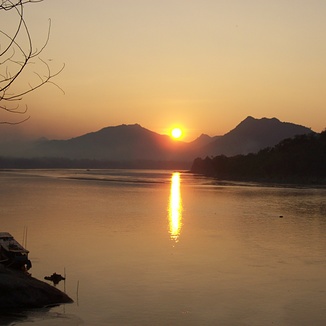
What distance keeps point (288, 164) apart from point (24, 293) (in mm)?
119894

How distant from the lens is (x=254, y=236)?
33.3 m

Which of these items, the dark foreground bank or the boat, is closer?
the dark foreground bank

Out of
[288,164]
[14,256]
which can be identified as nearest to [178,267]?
[14,256]

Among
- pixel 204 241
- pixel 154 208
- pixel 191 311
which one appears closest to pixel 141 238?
pixel 204 241

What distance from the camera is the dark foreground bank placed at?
15.6m

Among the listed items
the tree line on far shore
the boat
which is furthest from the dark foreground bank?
the tree line on far shore

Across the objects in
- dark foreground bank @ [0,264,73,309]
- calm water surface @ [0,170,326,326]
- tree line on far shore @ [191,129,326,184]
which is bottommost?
calm water surface @ [0,170,326,326]

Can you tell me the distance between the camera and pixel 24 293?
15789mm

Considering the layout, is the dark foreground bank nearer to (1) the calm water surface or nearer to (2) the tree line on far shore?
(1) the calm water surface

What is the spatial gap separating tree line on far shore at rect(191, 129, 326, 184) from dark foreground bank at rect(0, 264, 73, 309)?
10556 centimetres

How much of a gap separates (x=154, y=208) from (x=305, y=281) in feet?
114

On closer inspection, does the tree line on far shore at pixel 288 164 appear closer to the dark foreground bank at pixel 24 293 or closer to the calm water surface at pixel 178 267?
the calm water surface at pixel 178 267

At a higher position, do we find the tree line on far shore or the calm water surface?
the tree line on far shore

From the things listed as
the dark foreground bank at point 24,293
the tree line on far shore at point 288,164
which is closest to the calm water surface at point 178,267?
the dark foreground bank at point 24,293
